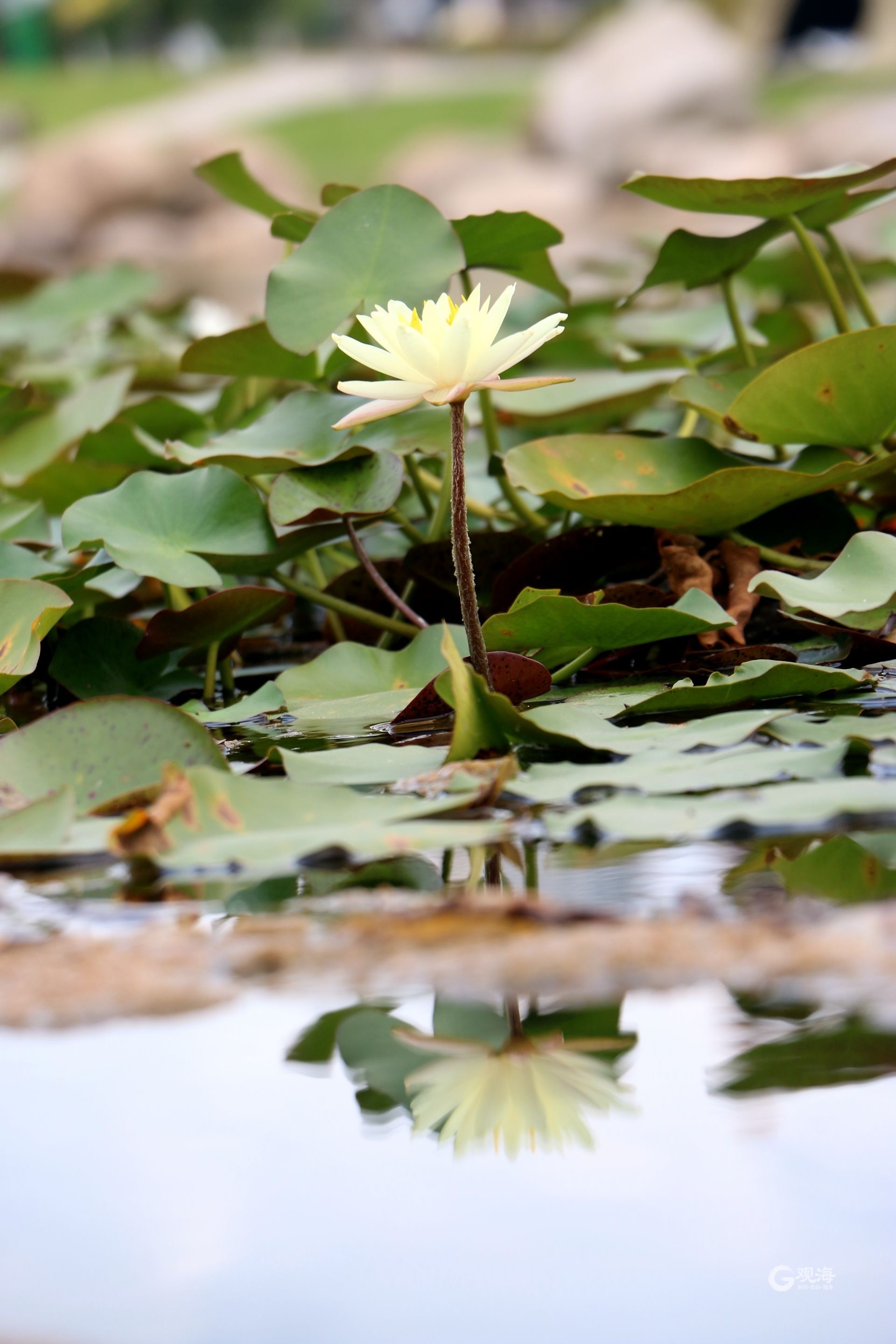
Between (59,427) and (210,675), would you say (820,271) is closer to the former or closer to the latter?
(210,675)

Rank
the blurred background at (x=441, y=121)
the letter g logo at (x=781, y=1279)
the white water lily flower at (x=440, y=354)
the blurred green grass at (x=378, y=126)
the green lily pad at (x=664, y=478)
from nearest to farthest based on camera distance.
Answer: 1. the letter g logo at (x=781, y=1279)
2. the white water lily flower at (x=440, y=354)
3. the green lily pad at (x=664, y=478)
4. the blurred background at (x=441, y=121)
5. the blurred green grass at (x=378, y=126)

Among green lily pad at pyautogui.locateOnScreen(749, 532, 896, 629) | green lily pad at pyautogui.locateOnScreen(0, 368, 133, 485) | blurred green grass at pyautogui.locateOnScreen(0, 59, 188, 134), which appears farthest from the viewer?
blurred green grass at pyautogui.locateOnScreen(0, 59, 188, 134)

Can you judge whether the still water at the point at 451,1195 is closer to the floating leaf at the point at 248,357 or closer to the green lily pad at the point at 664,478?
the green lily pad at the point at 664,478

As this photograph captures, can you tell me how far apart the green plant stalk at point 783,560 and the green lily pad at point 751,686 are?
0.17m

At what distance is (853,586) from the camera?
75 cm

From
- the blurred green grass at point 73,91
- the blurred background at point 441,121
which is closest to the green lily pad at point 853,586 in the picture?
the blurred background at point 441,121

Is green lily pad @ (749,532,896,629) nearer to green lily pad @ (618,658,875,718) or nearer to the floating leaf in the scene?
green lily pad @ (618,658,875,718)

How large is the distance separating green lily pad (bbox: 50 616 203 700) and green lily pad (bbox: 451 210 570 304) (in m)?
0.39

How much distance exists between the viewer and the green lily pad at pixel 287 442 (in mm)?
910

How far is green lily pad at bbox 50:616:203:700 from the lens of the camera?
0.94 m

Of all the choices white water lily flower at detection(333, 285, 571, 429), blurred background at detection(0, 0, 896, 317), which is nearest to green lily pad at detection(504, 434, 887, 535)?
white water lily flower at detection(333, 285, 571, 429)

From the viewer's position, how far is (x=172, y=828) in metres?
0.56

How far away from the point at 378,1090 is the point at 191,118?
52.4 feet

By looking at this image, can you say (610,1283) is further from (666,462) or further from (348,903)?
(666,462)
